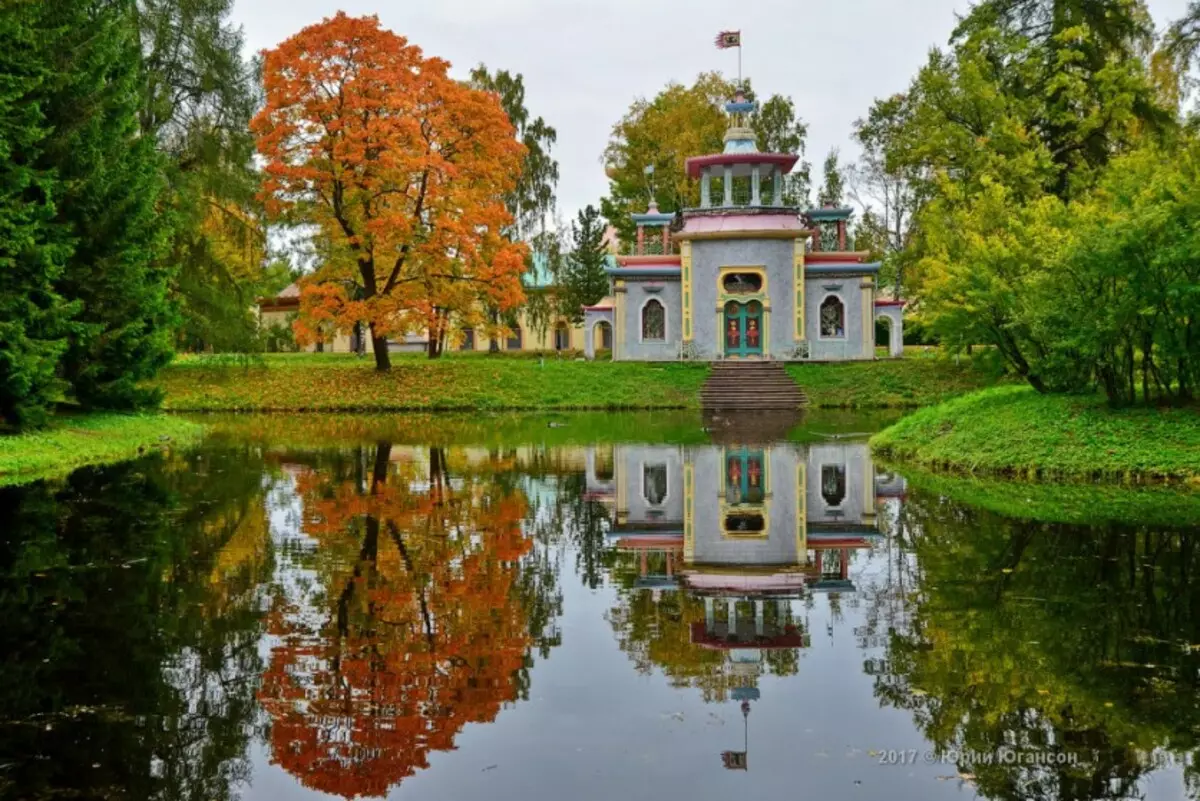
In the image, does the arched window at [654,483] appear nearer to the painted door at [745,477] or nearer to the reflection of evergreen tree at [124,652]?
the painted door at [745,477]

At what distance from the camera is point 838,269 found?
39.8 m

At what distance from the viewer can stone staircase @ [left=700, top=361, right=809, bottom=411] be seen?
33.8 m

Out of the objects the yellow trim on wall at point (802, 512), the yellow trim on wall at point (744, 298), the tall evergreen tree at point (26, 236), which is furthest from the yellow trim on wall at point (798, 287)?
the tall evergreen tree at point (26, 236)

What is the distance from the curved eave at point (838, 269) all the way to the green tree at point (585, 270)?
11.0 metres

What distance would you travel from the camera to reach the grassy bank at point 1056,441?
1455 centimetres

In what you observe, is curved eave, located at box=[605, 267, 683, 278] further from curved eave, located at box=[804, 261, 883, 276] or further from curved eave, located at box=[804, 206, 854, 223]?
curved eave, located at box=[804, 206, 854, 223]

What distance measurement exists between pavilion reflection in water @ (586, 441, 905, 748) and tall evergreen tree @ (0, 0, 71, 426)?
9.55 m

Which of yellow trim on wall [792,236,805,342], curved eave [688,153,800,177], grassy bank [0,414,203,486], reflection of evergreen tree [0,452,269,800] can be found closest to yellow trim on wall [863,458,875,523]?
reflection of evergreen tree [0,452,269,800]

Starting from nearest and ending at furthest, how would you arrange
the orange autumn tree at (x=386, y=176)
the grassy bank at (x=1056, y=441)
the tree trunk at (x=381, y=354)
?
1. the grassy bank at (x=1056, y=441)
2. the orange autumn tree at (x=386, y=176)
3. the tree trunk at (x=381, y=354)

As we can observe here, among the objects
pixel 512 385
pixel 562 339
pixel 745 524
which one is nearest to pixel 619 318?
pixel 512 385

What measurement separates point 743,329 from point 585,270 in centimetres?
1076

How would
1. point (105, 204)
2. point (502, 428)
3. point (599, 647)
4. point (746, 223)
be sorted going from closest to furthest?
1. point (599, 647)
2. point (105, 204)
3. point (502, 428)
4. point (746, 223)

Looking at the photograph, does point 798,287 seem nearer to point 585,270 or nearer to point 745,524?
point 585,270

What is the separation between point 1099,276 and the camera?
53.1 ft
